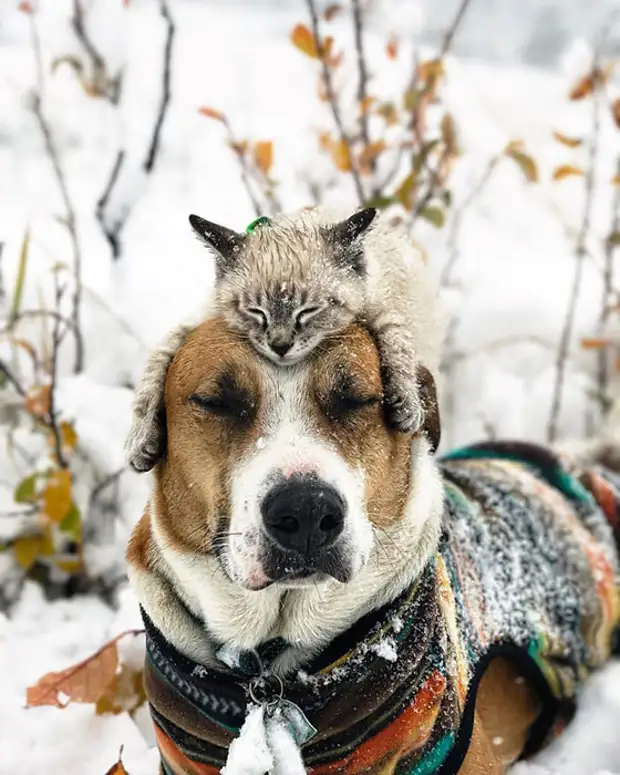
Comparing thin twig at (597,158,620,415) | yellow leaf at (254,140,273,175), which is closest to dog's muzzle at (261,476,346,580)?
yellow leaf at (254,140,273,175)

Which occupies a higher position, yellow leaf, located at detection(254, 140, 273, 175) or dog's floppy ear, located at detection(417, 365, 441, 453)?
yellow leaf, located at detection(254, 140, 273, 175)

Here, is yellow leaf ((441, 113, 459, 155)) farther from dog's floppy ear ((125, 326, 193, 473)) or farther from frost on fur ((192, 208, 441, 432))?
dog's floppy ear ((125, 326, 193, 473))

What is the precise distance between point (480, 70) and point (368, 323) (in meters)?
4.80

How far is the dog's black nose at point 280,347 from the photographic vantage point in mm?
1479

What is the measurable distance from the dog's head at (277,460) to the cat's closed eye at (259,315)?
77 millimetres

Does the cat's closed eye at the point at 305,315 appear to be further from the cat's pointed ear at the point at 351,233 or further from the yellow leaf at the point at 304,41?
the yellow leaf at the point at 304,41

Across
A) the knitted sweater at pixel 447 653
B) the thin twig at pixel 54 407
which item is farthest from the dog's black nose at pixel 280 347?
the thin twig at pixel 54 407

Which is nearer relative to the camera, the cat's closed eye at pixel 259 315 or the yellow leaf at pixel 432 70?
the cat's closed eye at pixel 259 315

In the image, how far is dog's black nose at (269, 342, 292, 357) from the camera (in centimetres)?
148

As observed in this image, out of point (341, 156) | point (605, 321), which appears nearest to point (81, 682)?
point (341, 156)

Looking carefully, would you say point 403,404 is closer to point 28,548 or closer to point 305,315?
point 305,315

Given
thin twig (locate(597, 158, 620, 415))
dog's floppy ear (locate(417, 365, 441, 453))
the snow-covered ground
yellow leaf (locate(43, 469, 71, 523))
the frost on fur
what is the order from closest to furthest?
1. the frost on fur
2. dog's floppy ear (locate(417, 365, 441, 453))
3. the snow-covered ground
4. yellow leaf (locate(43, 469, 71, 523))
5. thin twig (locate(597, 158, 620, 415))

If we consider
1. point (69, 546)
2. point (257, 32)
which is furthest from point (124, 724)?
point (257, 32)

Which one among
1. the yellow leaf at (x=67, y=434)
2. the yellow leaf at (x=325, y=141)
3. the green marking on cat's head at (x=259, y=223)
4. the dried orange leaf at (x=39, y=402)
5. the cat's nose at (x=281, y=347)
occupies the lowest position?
the yellow leaf at (x=67, y=434)
